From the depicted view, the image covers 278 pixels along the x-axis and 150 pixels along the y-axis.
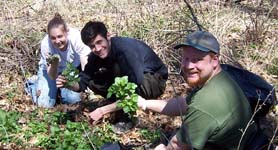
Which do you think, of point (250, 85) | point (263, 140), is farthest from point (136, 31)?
point (263, 140)

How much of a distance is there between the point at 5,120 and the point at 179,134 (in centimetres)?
211

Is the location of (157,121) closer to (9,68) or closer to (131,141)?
(131,141)

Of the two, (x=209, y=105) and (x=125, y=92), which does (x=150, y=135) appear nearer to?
(x=125, y=92)

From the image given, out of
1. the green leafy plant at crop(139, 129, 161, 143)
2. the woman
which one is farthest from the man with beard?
the woman

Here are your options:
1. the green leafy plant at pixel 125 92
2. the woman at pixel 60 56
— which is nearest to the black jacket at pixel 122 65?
the woman at pixel 60 56

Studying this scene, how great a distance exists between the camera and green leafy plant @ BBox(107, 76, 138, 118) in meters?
3.67

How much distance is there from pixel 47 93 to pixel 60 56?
1.57 feet

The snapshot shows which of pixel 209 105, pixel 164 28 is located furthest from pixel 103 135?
pixel 164 28

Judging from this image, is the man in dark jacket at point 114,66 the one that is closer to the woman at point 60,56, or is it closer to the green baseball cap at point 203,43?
the woman at point 60,56

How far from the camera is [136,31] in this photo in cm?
627

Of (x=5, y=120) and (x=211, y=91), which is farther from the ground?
(x=211, y=91)

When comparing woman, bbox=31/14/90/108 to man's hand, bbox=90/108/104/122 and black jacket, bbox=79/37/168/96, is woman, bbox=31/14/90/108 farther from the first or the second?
man's hand, bbox=90/108/104/122

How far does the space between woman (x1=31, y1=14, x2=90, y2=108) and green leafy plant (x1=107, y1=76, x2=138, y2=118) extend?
153 cm

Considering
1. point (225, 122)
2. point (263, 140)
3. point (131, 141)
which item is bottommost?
point (131, 141)
